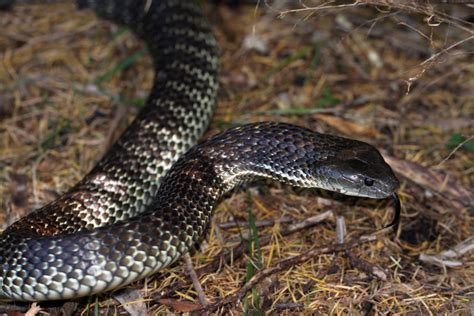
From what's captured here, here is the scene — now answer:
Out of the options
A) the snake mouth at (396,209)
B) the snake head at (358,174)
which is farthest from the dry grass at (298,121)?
the snake head at (358,174)

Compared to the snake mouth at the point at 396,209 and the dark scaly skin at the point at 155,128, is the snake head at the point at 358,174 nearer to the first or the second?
the snake mouth at the point at 396,209

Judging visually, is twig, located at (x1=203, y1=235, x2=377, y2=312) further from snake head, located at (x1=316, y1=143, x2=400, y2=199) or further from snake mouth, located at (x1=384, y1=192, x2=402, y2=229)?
snake head, located at (x1=316, y1=143, x2=400, y2=199)

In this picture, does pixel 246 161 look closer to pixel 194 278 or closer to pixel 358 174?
pixel 358 174

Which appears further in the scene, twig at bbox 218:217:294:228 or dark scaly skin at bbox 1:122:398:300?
twig at bbox 218:217:294:228

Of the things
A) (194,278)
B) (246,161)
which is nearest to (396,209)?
(246,161)

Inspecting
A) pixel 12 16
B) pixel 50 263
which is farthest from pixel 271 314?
pixel 12 16

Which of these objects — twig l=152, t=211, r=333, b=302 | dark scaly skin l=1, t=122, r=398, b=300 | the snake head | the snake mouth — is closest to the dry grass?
twig l=152, t=211, r=333, b=302
